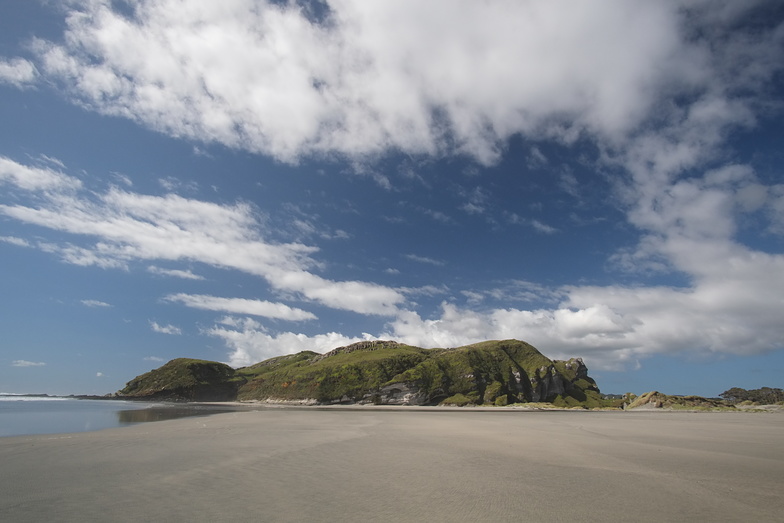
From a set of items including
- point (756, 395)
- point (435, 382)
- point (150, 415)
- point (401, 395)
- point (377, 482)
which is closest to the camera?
point (377, 482)

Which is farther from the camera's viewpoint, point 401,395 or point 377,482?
point 401,395

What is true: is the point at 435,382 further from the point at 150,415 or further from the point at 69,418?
the point at 69,418

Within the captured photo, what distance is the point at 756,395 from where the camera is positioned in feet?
578

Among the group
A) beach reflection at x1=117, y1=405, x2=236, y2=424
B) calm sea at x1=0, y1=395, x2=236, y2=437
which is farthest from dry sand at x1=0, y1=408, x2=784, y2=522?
beach reflection at x1=117, y1=405, x2=236, y2=424

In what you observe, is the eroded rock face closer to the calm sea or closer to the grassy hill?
the grassy hill

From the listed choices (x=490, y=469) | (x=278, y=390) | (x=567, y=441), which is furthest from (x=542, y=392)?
(x=490, y=469)

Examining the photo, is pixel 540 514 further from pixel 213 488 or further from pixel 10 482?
pixel 10 482

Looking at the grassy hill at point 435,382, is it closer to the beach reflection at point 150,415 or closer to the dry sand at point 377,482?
the beach reflection at point 150,415

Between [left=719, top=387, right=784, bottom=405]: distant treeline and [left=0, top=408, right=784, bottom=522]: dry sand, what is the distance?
669ft

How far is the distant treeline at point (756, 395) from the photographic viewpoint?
161500mm

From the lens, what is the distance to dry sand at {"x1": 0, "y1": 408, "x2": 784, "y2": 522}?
30.1ft

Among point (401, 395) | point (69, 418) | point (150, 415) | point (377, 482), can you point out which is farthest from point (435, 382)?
point (377, 482)

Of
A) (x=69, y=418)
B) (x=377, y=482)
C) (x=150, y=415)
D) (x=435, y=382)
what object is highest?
(x=435, y=382)

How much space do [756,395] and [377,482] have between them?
247306mm
